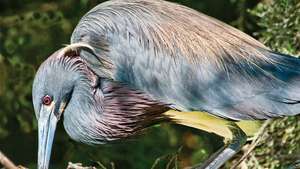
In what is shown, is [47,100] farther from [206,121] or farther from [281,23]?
[281,23]

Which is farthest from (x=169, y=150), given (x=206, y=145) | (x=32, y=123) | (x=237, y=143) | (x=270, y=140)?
(x=237, y=143)

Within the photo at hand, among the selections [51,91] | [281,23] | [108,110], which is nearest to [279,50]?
[281,23]

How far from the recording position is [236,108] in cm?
406

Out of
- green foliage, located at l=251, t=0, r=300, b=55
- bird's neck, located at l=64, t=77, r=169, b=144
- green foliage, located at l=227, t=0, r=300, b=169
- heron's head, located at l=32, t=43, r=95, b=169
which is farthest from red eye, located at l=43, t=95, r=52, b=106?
green foliage, located at l=251, t=0, r=300, b=55

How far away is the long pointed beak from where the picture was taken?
4.13 m

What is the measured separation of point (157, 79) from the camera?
4109 mm

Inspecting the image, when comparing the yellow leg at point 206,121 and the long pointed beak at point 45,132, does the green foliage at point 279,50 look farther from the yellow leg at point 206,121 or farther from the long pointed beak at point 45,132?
the long pointed beak at point 45,132

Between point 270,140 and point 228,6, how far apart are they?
5.29 feet

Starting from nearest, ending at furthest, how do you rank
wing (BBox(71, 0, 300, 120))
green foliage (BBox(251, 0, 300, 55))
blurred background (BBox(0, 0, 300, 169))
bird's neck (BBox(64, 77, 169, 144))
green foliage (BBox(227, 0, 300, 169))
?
wing (BBox(71, 0, 300, 120)) → bird's neck (BBox(64, 77, 169, 144)) → green foliage (BBox(227, 0, 300, 169)) → green foliage (BBox(251, 0, 300, 55)) → blurred background (BBox(0, 0, 300, 169))

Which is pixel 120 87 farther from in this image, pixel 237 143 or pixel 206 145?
pixel 206 145

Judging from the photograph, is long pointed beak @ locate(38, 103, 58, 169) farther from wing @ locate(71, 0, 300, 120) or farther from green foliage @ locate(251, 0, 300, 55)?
green foliage @ locate(251, 0, 300, 55)

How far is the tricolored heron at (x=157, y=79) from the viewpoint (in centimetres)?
408

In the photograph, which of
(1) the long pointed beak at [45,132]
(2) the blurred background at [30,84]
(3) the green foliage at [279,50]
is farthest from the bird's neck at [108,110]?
(2) the blurred background at [30,84]

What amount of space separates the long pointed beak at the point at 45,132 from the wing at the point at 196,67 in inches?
Result: 9.9
